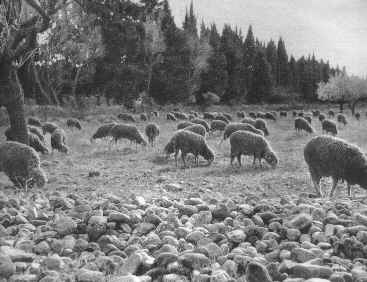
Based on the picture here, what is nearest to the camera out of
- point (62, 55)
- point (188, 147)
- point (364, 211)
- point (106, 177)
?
point (364, 211)

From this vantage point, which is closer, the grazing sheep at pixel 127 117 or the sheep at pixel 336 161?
the sheep at pixel 336 161

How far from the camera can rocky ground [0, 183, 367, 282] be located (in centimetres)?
471

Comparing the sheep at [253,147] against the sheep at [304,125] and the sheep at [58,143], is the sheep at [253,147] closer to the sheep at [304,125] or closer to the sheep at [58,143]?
the sheep at [58,143]

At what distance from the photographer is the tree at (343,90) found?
77.4 meters

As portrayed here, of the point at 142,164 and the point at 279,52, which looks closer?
the point at 142,164

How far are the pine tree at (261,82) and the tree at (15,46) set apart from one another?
198 feet

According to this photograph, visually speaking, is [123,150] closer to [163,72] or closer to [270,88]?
[163,72]

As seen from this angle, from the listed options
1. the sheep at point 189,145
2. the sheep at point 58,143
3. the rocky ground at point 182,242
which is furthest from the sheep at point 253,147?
the rocky ground at point 182,242

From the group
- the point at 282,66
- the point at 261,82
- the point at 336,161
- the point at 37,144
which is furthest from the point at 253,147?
the point at 282,66

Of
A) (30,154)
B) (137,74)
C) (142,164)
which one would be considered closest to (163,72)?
(137,74)

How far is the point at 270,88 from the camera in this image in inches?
2864

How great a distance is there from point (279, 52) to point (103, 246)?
88176 millimetres

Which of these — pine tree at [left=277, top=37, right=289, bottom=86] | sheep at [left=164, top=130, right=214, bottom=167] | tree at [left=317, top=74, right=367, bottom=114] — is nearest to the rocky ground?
sheep at [left=164, top=130, right=214, bottom=167]

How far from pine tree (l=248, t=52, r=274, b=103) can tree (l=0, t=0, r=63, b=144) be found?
60.5 metres
